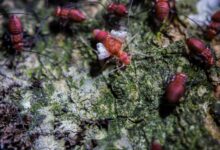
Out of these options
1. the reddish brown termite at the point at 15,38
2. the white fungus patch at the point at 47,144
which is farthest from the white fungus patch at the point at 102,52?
the white fungus patch at the point at 47,144

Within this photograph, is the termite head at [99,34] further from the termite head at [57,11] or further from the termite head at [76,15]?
the termite head at [57,11]

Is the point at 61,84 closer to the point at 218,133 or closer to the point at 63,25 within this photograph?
the point at 63,25

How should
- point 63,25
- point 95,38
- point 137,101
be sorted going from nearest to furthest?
point 137,101, point 95,38, point 63,25

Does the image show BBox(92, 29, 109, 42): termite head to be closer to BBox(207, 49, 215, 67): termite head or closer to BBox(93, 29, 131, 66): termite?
BBox(93, 29, 131, 66): termite

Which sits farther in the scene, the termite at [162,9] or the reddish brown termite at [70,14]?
the reddish brown termite at [70,14]

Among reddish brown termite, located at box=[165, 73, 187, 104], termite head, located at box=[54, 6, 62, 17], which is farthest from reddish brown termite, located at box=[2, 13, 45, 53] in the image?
reddish brown termite, located at box=[165, 73, 187, 104]

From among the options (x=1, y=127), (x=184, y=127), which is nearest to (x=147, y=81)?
(x=184, y=127)
